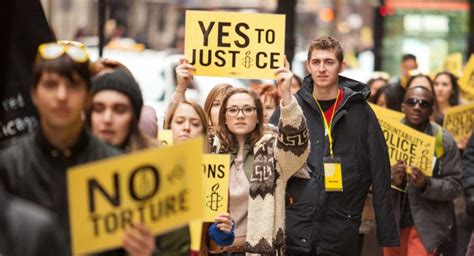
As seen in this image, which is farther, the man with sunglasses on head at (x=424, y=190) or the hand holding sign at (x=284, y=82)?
the man with sunglasses on head at (x=424, y=190)

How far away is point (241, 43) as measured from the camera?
11344 mm

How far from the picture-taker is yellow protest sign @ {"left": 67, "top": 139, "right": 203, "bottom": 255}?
20.7 feet

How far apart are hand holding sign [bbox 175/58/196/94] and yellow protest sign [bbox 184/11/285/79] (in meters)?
0.18

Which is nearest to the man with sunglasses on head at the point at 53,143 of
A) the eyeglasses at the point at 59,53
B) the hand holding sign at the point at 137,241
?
the eyeglasses at the point at 59,53

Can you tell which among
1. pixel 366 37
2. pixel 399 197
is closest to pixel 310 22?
pixel 366 37

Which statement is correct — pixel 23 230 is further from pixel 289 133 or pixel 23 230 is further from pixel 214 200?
pixel 289 133

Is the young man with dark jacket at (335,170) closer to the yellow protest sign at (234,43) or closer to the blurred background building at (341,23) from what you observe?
the yellow protest sign at (234,43)

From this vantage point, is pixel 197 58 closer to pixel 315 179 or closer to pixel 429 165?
pixel 315 179

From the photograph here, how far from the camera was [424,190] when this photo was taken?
42.3 ft

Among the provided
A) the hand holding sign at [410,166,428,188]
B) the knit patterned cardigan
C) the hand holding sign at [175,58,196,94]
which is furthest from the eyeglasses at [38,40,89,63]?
the hand holding sign at [410,166,428,188]

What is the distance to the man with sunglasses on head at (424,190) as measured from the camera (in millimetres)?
12938

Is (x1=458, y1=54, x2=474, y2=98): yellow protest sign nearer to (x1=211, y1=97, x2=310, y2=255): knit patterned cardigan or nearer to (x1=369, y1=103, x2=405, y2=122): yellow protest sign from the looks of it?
(x1=369, y1=103, x2=405, y2=122): yellow protest sign

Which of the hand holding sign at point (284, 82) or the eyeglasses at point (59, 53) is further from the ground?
the eyeglasses at point (59, 53)

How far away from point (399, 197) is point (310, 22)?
1639 inches
